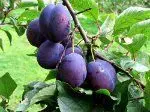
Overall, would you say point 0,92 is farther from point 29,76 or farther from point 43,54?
point 29,76

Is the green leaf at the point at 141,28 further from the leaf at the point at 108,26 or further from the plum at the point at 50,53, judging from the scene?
the plum at the point at 50,53

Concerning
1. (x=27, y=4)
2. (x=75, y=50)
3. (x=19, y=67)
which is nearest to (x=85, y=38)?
(x=75, y=50)

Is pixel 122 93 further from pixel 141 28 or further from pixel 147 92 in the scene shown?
pixel 141 28

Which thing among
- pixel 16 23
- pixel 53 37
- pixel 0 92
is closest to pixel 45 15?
pixel 53 37

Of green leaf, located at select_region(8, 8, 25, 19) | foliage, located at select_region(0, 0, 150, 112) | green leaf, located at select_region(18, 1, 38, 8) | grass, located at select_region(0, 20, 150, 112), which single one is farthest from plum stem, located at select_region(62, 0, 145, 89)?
grass, located at select_region(0, 20, 150, 112)

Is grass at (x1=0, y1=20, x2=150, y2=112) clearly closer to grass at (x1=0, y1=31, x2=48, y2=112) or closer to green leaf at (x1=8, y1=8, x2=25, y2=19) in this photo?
grass at (x1=0, y1=31, x2=48, y2=112)
